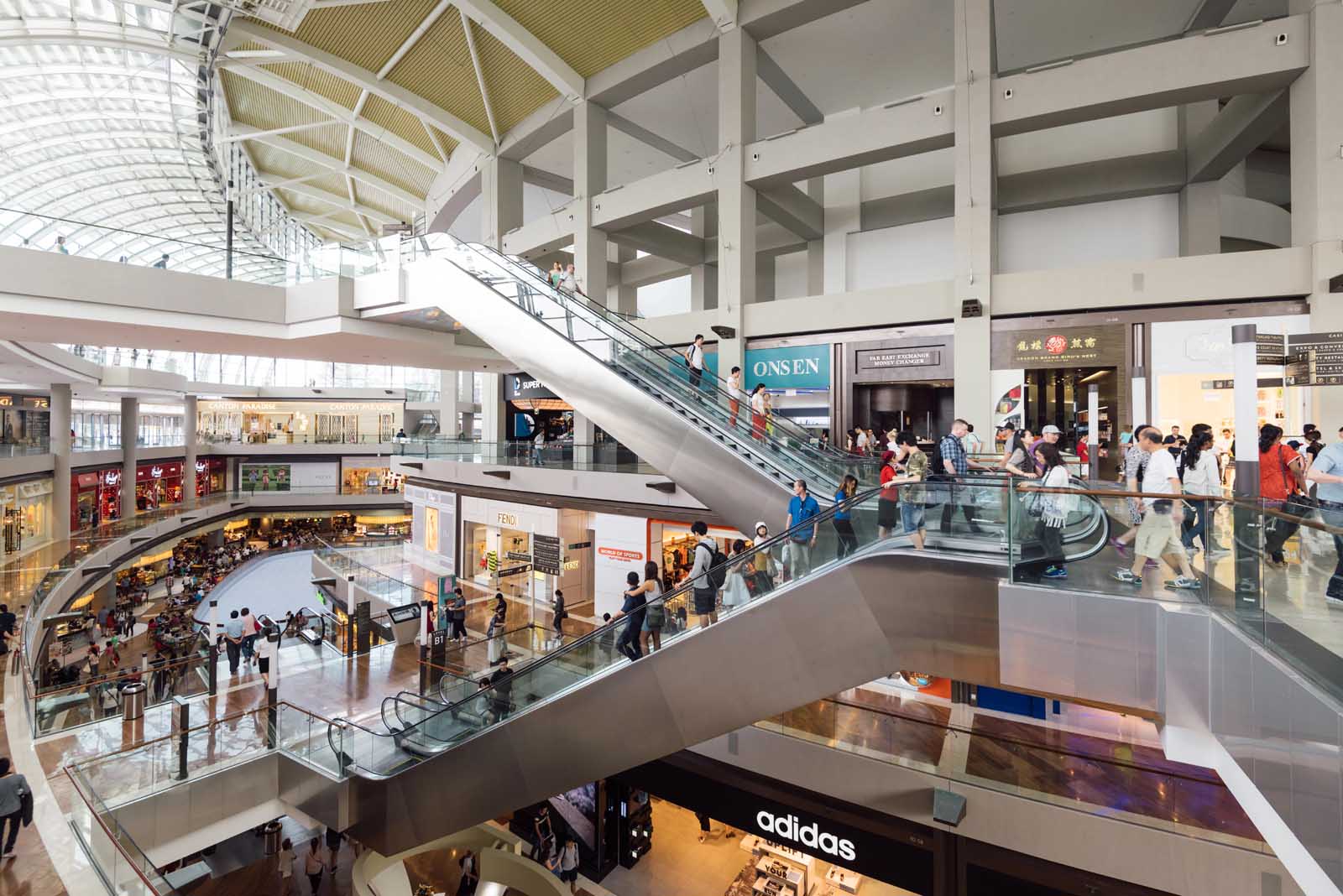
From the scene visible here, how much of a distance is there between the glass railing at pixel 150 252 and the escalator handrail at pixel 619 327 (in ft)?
15.4

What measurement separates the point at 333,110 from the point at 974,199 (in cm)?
2073

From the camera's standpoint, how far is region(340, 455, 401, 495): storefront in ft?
138

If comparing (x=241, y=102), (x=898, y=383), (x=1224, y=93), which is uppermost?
(x=241, y=102)

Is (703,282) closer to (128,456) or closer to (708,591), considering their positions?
(708,591)

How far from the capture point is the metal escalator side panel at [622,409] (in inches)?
344

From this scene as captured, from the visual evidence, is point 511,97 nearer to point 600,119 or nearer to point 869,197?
point 600,119

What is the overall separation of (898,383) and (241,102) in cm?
2616

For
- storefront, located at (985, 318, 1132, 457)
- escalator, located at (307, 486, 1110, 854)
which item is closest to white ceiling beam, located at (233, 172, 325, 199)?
escalator, located at (307, 486, 1110, 854)

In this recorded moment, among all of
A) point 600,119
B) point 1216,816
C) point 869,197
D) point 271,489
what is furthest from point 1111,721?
point 271,489

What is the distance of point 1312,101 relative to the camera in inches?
395

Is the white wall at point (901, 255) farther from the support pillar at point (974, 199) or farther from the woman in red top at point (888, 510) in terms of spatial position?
the woman in red top at point (888, 510)

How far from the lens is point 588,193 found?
1758cm

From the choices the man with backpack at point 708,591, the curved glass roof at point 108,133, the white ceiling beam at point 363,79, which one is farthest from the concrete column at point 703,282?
the man with backpack at point 708,591

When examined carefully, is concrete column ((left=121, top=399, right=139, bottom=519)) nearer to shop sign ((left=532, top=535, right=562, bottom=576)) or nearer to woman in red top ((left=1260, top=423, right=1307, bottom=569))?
Result: shop sign ((left=532, top=535, right=562, bottom=576))
